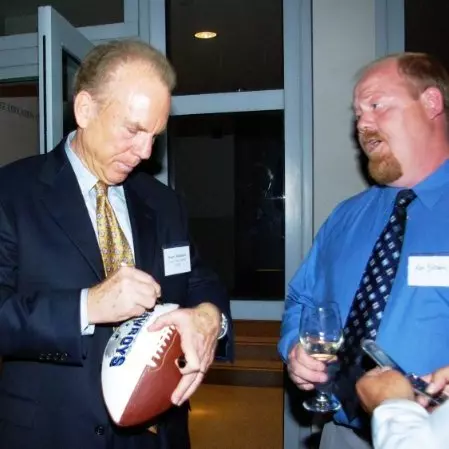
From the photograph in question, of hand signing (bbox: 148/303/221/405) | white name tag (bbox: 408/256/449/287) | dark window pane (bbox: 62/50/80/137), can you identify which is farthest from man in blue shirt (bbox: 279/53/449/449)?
dark window pane (bbox: 62/50/80/137)

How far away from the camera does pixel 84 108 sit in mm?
1573

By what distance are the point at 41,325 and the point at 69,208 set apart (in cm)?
36

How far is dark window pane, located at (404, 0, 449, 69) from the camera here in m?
3.08

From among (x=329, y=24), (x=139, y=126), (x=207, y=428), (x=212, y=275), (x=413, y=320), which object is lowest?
(x=207, y=428)

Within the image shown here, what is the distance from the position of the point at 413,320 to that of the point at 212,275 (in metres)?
0.71

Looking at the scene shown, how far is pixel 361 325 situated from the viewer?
5.59 ft

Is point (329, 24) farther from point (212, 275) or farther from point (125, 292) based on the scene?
point (125, 292)

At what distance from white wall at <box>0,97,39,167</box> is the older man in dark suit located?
3.25m

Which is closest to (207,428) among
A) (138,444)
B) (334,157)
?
(334,157)

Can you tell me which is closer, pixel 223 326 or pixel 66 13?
pixel 223 326

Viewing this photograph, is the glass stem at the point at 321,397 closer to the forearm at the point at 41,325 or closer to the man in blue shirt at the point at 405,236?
the man in blue shirt at the point at 405,236

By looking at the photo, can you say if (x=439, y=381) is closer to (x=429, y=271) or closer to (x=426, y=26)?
(x=429, y=271)

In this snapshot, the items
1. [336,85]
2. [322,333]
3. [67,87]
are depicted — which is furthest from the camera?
[336,85]

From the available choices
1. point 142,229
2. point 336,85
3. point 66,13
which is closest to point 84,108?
point 142,229
